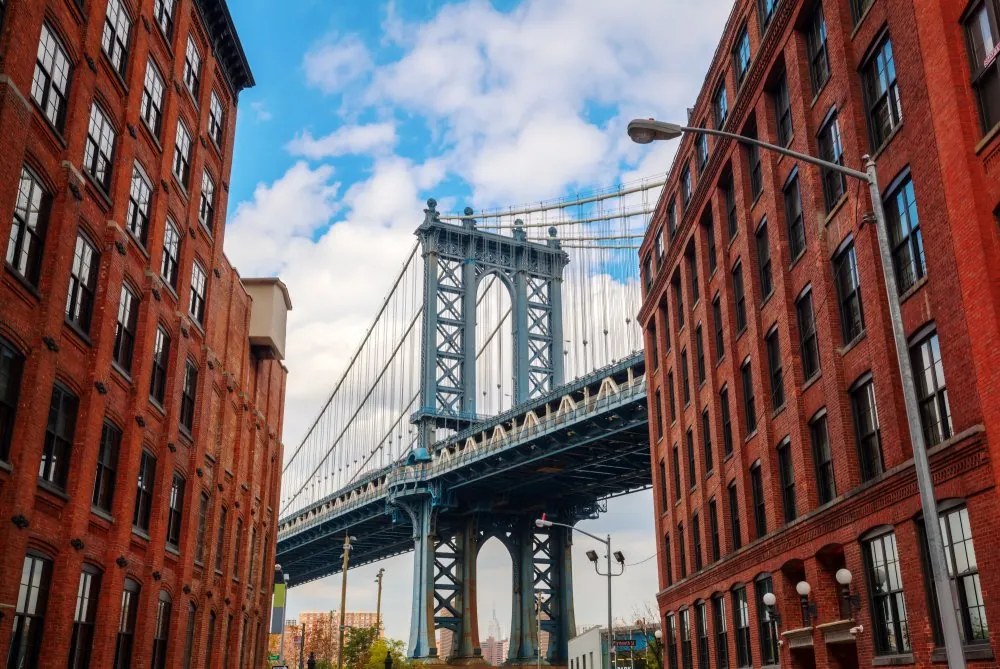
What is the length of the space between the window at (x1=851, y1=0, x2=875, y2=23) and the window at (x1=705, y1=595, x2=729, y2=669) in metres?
18.8

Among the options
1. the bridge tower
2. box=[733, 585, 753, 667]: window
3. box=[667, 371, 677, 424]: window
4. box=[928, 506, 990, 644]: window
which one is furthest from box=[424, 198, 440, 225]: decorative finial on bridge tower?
box=[928, 506, 990, 644]: window

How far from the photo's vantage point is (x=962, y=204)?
17484 mm

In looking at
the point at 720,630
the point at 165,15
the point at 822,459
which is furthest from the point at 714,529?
the point at 165,15

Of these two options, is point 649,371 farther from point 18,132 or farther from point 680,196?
point 18,132

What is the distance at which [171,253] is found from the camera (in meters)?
29.5

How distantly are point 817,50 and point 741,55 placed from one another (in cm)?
698

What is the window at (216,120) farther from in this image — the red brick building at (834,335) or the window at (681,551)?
the window at (681,551)

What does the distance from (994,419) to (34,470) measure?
16.9 meters

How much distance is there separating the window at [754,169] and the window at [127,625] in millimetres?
20503

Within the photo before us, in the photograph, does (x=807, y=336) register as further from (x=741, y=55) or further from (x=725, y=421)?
(x=741, y=55)

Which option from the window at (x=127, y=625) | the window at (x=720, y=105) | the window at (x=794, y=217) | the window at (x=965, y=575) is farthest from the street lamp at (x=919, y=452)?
the window at (x=720, y=105)

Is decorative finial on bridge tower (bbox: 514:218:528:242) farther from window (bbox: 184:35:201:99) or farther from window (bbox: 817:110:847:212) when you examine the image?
window (bbox: 817:110:847:212)

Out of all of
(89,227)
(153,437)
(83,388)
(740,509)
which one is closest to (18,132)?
(89,227)

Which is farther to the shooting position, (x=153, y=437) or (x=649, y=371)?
(x=649, y=371)
